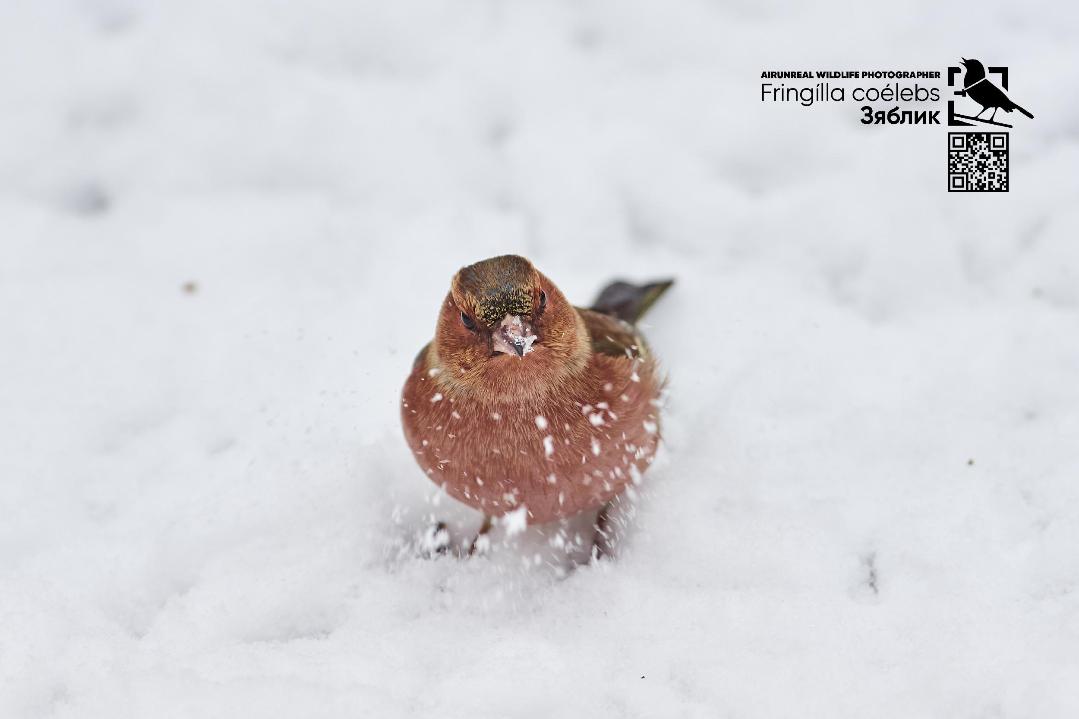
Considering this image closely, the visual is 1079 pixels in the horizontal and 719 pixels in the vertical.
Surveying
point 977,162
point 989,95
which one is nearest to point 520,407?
point 977,162

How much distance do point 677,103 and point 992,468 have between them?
2528 millimetres

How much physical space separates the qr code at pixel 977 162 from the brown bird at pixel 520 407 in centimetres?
227

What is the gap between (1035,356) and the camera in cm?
366

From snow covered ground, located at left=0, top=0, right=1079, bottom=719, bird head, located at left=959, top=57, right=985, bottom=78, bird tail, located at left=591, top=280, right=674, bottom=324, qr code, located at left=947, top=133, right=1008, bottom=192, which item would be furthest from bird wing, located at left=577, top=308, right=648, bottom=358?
bird head, located at left=959, top=57, right=985, bottom=78

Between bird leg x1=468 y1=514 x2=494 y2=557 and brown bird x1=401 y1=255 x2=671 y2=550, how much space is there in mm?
306

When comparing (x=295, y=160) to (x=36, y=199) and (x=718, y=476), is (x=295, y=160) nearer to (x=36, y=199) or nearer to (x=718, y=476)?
(x=36, y=199)

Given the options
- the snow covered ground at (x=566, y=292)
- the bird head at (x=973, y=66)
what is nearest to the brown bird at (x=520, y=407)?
the snow covered ground at (x=566, y=292)

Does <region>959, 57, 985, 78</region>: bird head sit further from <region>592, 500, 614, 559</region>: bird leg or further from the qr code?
<region>592, 500, 614, 559</region>: bird leg

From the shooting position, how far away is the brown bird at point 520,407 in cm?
282

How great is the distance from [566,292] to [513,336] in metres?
1.61

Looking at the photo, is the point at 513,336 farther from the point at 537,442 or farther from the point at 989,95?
the point at 989,95

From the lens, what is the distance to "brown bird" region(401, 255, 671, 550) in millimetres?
2816

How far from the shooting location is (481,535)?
135 inches

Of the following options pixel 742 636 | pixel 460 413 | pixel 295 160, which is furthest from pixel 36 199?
pixel 742 636
